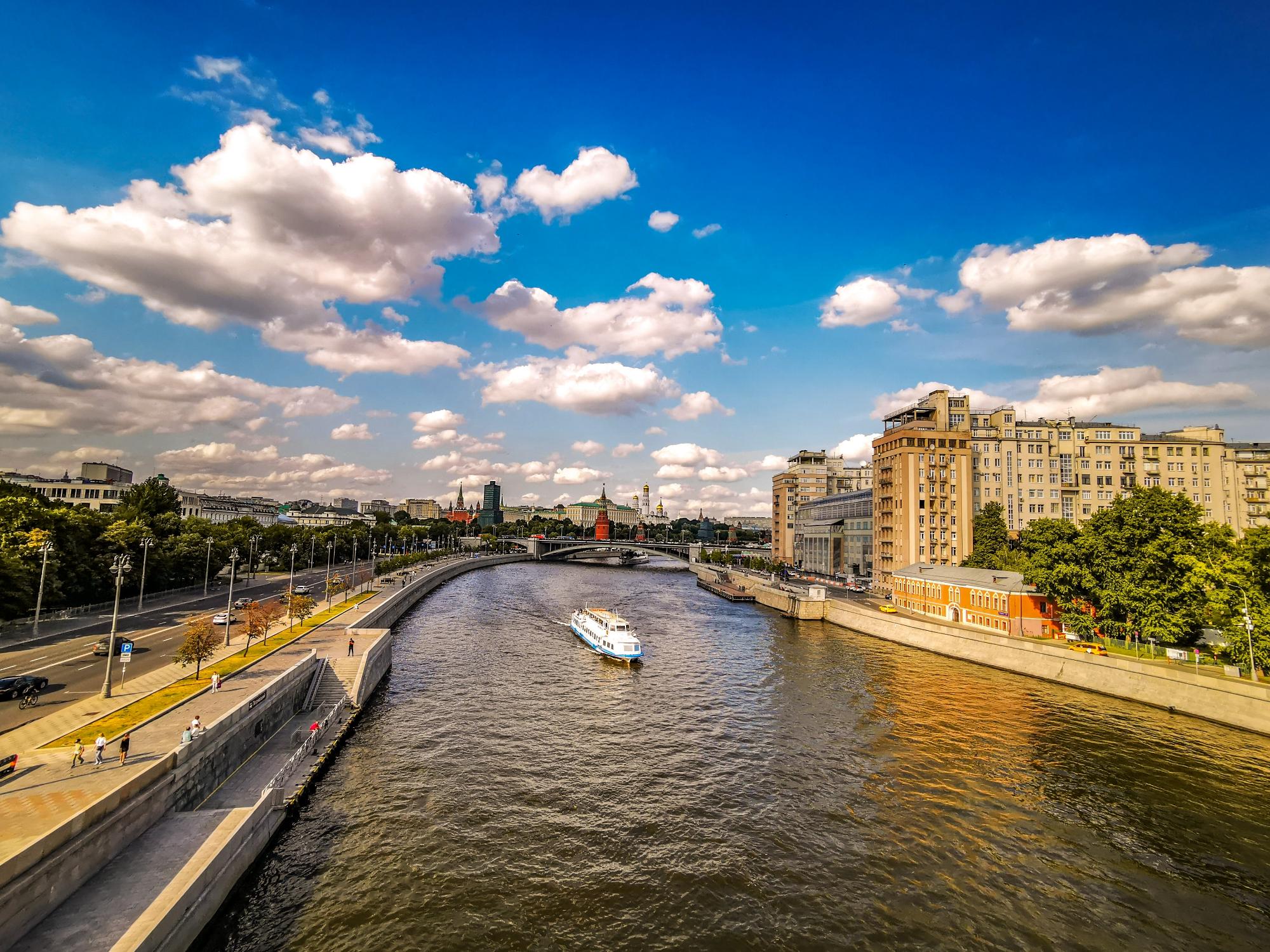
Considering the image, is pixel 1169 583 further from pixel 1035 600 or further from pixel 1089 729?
pixel 1089 729

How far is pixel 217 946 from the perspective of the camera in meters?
20.5

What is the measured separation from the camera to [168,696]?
35.5 m

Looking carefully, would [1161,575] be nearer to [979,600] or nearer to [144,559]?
[979,600]

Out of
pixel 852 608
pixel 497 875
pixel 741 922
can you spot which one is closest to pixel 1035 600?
pixel 852 608

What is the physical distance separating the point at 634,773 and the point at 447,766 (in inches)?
445

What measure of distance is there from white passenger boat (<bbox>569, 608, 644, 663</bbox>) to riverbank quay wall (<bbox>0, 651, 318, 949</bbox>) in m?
36.5

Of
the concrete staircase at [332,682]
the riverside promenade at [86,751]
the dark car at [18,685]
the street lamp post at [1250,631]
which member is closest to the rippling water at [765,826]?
the concrete staircase at [332,682]

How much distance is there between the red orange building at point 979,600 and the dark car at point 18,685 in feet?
285

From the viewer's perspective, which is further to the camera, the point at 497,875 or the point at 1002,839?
the point at 1002,839

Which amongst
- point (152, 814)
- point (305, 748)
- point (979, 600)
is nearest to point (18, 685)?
point (305, 748)

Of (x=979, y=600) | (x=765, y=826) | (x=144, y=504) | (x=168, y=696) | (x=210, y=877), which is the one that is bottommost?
(x=765, y=826)

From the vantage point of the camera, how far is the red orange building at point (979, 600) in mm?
69625

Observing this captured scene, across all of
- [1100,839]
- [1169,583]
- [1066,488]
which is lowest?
[1100,839]

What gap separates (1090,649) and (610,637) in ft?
160
